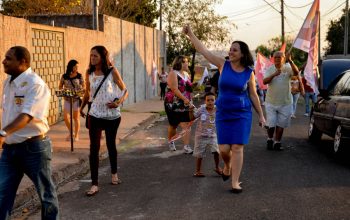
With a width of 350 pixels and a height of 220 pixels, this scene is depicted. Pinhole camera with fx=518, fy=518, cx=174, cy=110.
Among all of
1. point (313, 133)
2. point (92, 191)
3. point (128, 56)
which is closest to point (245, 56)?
point (92, 191)

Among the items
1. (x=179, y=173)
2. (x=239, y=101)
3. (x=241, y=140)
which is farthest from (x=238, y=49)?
(x=179, y=173)

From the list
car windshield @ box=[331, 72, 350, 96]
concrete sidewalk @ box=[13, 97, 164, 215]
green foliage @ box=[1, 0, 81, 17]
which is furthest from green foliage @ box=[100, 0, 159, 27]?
car windshield @ box=[331, 72, 350, 96]

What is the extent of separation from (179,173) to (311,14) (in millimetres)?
5527

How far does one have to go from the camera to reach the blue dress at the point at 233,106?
6.32 m

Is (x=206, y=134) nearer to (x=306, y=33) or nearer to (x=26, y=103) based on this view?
(x=26, y=103)

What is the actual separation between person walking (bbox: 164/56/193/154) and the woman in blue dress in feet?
7.95

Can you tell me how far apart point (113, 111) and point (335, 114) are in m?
4.53

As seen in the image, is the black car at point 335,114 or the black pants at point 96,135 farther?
the black car at point 335,114

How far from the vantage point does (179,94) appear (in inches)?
348

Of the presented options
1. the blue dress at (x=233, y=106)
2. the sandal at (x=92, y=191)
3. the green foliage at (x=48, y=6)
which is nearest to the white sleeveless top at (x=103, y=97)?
the sandal at (x=92, y=191)

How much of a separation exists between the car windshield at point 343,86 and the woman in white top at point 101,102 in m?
4.51

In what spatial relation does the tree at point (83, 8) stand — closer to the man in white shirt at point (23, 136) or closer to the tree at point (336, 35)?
the man in white shirt at point (23, 136)

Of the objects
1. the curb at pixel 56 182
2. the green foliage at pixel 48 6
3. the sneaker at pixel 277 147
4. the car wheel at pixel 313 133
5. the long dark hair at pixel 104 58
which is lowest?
the curb at pixel 56 182

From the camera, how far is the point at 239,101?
20.8 ft
